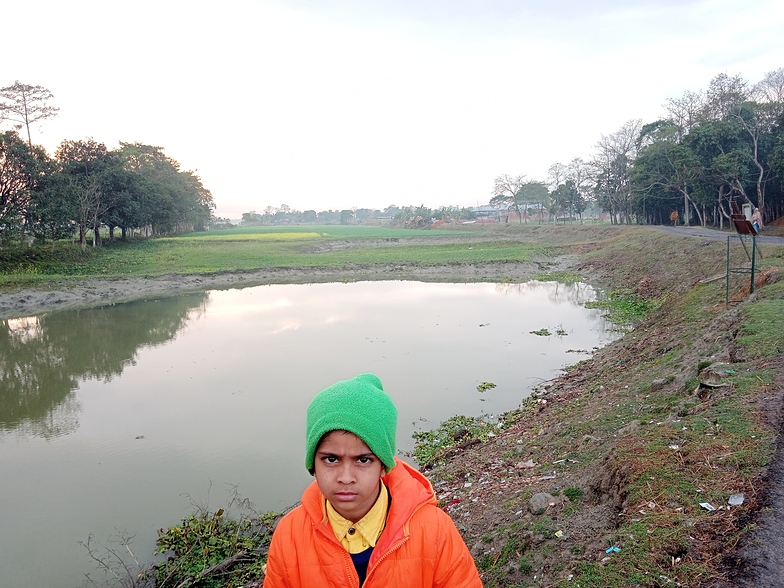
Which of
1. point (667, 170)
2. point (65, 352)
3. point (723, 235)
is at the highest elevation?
point (667, 170)

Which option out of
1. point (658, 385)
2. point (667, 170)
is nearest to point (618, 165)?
point (667, 170)

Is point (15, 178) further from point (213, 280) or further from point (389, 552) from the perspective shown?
point (389, 552)

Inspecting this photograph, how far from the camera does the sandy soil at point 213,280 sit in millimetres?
20000

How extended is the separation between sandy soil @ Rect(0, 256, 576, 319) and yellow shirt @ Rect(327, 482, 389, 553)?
21.0 meters

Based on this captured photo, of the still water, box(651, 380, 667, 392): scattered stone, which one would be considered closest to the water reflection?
the still water

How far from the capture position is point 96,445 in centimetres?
727

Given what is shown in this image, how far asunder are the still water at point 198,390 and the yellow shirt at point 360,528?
160 inches

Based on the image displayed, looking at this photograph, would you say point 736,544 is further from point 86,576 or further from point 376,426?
point 86,576

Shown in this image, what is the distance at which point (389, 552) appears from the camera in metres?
1.76

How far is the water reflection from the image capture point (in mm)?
8750

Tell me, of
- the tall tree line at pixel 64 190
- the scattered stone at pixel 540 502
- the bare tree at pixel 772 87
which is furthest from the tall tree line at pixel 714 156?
the tall tree line at pixel 64 190

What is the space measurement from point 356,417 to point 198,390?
28.7 ft

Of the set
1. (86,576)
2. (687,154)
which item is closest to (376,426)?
(86,576)

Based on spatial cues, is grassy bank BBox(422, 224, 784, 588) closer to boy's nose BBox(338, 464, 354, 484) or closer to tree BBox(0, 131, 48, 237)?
boy's nose BBox(338, 464, 354, 484)
